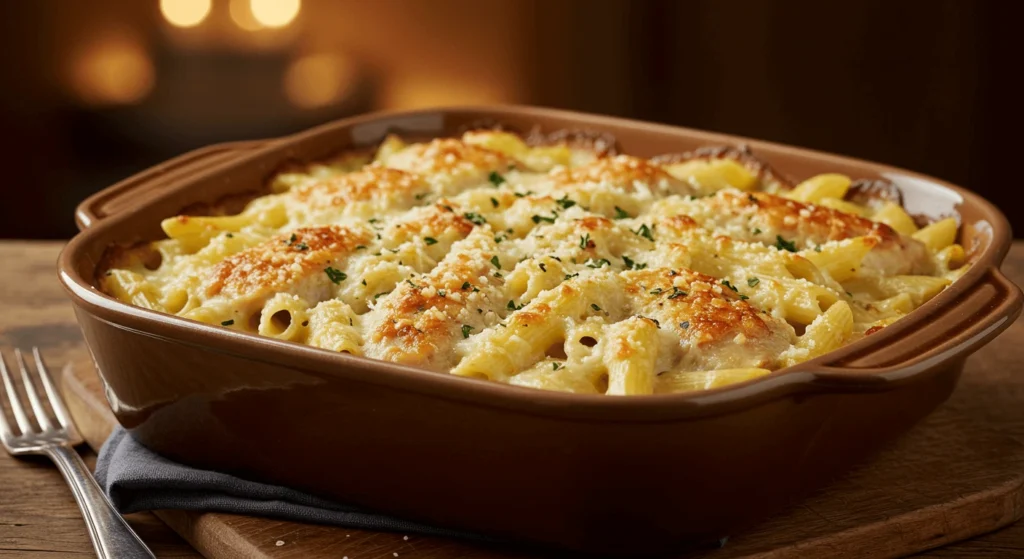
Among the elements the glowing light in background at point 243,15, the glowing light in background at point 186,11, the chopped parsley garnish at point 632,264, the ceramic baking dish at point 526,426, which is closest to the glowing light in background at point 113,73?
the glowing light in background at point 186,11

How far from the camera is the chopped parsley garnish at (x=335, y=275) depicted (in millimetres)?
2820

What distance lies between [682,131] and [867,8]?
246 centimetres

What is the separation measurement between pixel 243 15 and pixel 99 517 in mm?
4339

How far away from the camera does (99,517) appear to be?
2.49 metres

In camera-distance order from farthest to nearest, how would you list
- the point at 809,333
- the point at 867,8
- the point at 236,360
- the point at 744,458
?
the point at 867,8, the point at 809,333, the point at 236,360, the point at 744,458

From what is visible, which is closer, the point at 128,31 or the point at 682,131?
the point at 682,131

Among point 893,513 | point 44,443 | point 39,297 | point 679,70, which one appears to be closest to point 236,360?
point 44,443

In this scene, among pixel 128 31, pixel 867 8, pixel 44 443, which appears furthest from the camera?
pixel 128 31

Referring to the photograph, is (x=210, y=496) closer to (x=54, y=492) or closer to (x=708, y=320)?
(x=54, y=492)

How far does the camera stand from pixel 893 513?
8.06 ft

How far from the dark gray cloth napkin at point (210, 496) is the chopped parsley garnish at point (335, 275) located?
20.3 inches

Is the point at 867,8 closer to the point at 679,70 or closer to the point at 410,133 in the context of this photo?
the point at 679,70

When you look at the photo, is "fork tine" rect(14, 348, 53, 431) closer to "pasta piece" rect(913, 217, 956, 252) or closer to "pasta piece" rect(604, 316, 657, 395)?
"pasta piece" rect(604, 316, 657, 395)

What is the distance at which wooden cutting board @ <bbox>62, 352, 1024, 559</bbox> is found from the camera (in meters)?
2.35
